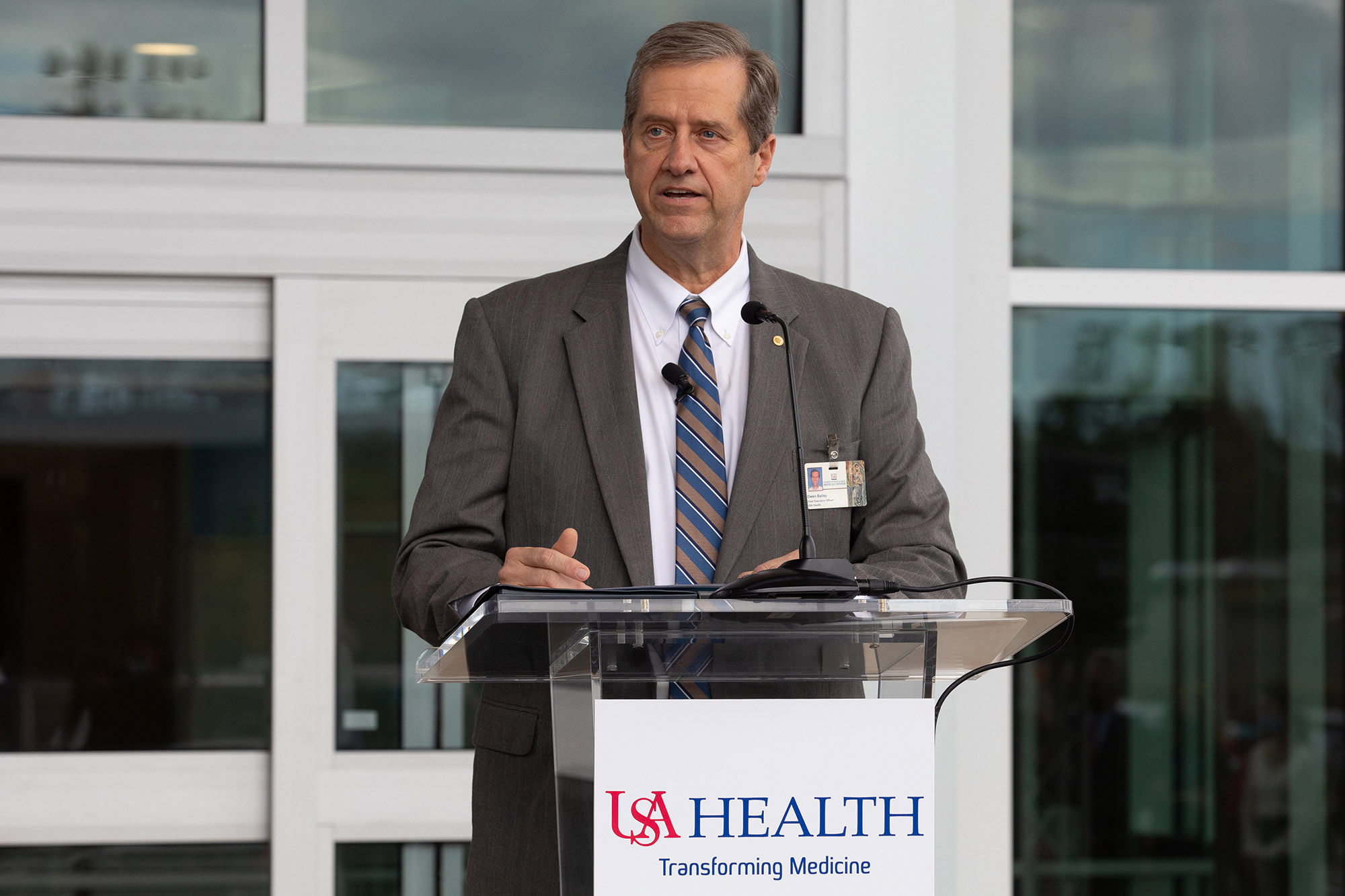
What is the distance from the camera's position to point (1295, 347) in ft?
12.1

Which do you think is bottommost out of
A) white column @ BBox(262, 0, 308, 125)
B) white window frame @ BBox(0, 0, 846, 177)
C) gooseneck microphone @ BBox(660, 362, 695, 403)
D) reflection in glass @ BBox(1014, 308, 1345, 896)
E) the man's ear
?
reflection in glass @ BBox(1014, 308, 1345, 896)

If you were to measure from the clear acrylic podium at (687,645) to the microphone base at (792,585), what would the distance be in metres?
0.01

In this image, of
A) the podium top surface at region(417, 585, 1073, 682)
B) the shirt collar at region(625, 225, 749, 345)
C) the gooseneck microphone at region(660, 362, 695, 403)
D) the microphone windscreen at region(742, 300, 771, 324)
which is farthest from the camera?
the shirt collar at region(625, 225, 749, 345)

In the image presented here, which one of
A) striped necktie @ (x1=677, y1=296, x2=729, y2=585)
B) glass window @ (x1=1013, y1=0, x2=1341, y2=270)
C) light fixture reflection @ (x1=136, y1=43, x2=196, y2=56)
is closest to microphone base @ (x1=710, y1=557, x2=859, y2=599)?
striped necktie @ (x1=677, y1=296, x2=729, y2=585)

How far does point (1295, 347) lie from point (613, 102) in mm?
2084

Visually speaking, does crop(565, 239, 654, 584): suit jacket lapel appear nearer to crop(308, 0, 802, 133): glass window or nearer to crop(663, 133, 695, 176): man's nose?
crop(663, 133, 695, 176): man's nose

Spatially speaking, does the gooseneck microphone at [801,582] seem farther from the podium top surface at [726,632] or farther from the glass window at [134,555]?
the glass window at [134,555]

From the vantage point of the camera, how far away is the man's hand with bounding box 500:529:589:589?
1.31 metres

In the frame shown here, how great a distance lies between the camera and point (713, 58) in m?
1.80

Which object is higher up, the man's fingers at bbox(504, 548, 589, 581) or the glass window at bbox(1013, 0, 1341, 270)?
the glass window at bbox(1013, 0, 1341, 270)

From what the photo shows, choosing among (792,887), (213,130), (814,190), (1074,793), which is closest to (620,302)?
(792,887)

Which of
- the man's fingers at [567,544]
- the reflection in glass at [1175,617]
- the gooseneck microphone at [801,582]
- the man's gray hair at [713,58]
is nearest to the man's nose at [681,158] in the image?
the man's gray hair at [713,58]

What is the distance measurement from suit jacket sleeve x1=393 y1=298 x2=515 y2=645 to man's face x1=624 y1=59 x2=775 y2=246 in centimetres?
33

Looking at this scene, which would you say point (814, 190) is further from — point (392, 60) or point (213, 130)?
point (213, 130)
